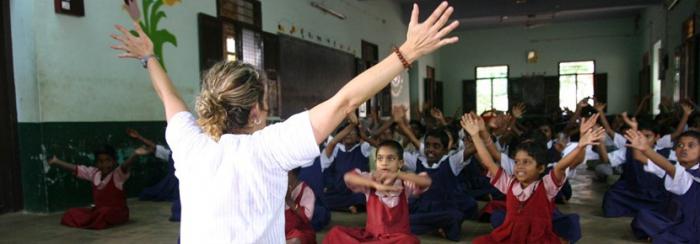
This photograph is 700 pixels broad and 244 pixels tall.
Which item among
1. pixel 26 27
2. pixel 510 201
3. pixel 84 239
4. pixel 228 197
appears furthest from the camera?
pixel 26 27

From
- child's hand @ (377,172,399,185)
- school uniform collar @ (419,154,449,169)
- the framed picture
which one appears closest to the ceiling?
the framed picture

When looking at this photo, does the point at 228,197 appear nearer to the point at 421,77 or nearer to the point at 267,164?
the point at 267,164

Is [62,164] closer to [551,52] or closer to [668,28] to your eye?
[668,28]

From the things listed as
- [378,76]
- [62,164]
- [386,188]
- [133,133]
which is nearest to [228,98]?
[378,76]

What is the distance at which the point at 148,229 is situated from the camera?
13.4 feet

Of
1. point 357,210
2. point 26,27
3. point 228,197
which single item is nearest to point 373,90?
point 228,197

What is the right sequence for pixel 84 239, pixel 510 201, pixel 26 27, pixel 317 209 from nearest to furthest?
1. pixel 510 201
2. pixel 84 239
3. pixel 317 209
4. pixel 26 27

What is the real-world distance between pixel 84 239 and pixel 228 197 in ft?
10.5

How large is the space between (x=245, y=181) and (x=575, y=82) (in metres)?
16.7

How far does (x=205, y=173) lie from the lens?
3.68 ft

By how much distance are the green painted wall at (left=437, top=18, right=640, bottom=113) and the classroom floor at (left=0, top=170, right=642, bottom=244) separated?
12290mm

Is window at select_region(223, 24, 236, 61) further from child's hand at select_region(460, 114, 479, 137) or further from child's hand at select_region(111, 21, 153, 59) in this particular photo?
child's hand at select_region(111, 21, 153, 59)

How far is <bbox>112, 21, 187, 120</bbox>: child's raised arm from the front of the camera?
138 cm

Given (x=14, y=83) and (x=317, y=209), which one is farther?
(x=14, y=83)
